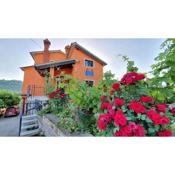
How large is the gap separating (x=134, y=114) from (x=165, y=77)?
22.8 inches

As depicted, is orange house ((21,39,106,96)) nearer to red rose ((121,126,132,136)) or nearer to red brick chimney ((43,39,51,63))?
red brick chimney ((43,39,51,63))

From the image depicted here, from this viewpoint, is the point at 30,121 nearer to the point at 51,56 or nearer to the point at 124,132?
the point at 51,56

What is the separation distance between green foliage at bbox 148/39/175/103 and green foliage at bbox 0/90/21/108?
2042 mm

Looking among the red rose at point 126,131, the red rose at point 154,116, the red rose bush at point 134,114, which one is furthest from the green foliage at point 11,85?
the red rose at point 154,116

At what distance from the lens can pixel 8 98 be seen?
245 cm

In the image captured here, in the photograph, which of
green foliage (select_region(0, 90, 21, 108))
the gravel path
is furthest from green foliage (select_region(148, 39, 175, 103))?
green foliage (select_region(0, 90, 21, 108))

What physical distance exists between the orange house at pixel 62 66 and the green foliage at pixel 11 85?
82 mm

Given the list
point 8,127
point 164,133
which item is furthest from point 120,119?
point 8,127

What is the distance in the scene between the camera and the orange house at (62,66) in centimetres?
238

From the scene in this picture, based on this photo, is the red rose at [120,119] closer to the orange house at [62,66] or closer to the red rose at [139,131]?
the red rose at [139,131]
